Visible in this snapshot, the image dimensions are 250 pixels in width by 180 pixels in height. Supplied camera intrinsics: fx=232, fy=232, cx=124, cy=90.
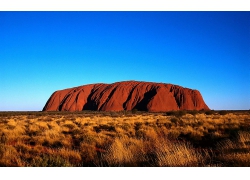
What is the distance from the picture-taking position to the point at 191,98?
8550 centimetres

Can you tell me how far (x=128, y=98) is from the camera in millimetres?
83312

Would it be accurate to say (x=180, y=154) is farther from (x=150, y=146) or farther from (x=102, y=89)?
(x=102, y=89)

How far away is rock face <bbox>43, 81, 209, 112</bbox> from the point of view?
78500 millimetres

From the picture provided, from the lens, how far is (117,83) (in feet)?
301

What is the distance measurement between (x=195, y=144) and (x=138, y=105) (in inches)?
2801

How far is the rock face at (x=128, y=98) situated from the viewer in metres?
78.5

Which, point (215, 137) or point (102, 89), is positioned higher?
point (102, 89)

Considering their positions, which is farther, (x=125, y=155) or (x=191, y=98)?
(x=191, y=98)

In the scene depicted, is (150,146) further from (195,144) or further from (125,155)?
(195,144)

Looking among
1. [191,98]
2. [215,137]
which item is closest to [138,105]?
[191,98]
